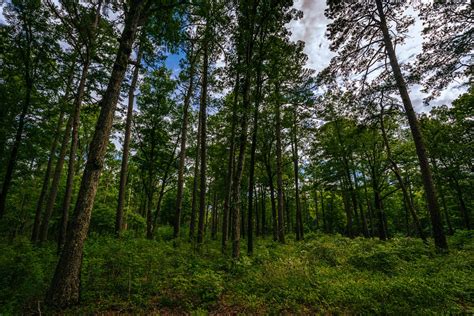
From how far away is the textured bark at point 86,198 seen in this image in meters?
4.17

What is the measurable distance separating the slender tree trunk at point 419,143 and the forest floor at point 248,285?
99 centimetres

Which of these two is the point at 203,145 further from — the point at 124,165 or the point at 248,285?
the point at 248,285

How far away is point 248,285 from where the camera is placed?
562cm

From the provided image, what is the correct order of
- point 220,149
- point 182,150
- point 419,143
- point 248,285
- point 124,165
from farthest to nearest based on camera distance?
1. point 220,149
2. point 182,150
3. point 124,165
4. point 419,143
5. point 248,285

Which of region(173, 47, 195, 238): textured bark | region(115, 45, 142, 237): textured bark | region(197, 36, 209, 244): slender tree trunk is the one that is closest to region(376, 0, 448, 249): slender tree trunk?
region(197, 36, 209, 244): slender tree trunk

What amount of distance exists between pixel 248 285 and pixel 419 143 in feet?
28.8

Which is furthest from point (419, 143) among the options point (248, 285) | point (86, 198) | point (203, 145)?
point (86, 198)

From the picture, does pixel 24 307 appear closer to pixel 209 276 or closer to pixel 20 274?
pixel 20 274

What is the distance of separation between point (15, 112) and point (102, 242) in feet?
29.3

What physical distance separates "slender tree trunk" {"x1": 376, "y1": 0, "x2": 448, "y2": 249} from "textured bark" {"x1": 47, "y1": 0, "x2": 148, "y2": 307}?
34.0 feet

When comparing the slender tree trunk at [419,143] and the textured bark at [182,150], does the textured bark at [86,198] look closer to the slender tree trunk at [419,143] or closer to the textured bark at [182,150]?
the textured bark at [182,150]

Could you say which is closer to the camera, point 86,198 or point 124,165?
point 86,198

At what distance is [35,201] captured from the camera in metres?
19.0

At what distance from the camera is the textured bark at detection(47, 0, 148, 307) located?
4168mm
